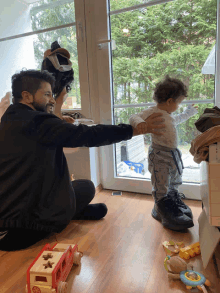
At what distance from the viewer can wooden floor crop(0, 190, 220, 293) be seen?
0.91 meters

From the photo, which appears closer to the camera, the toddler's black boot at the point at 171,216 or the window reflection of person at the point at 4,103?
the toddler's black boot at the point at 171,216

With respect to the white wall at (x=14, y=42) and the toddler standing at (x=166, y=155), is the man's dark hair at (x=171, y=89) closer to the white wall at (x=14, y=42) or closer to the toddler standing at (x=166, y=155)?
the toddler standing at (x=166, y=155)

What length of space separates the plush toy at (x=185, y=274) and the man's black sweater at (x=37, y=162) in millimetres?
541

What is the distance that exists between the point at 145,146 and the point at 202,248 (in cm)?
86

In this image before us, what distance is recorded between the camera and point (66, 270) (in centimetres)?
96

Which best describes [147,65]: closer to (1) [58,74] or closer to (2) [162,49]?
(2) [162,49]

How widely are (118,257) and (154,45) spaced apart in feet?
4.25

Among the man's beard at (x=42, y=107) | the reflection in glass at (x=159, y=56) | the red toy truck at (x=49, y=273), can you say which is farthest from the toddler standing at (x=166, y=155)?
the red toy truck at (x=49, y=273)

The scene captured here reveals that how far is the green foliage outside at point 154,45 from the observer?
1449mm

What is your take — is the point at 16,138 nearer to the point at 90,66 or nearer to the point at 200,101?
the point at 90,66

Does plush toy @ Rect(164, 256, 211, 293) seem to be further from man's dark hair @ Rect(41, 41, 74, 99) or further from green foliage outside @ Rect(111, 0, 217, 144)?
man's dark hair @ Rect(41, 41, 74, 99)

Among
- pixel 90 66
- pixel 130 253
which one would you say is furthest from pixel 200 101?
pixel 130 253

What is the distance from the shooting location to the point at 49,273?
846 millimetres

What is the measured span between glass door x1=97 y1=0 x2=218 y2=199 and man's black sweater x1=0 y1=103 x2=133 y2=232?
67 centimetres
